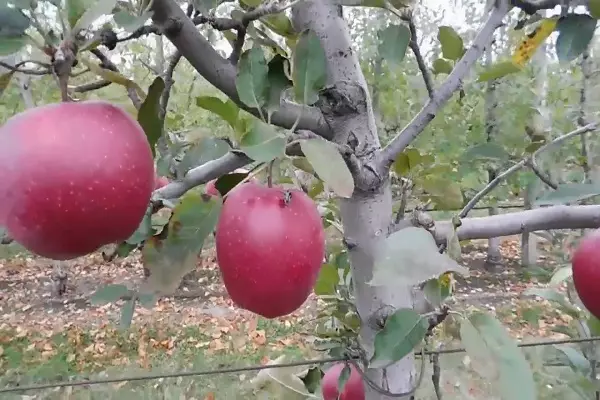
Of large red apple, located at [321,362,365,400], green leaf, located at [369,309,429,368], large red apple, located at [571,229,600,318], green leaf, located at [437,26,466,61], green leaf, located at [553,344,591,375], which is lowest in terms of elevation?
green leaf, located at [553,344,591,375]

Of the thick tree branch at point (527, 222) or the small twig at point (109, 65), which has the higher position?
the small twig at point (109, 65)

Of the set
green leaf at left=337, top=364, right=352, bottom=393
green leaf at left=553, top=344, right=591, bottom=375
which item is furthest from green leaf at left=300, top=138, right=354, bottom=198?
green leaf at left=553, top=344, right=591, bottom=375

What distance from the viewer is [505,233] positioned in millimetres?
535

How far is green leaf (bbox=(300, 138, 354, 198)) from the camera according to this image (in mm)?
337

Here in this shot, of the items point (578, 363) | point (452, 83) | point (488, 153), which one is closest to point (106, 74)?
point (452, 83)

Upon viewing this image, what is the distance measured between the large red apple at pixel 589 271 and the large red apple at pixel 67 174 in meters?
0.40

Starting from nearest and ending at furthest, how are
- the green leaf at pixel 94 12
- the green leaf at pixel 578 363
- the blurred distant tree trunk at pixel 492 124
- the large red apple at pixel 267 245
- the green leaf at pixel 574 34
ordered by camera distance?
1. the green leaf at pixel 94 12
2. the large red apple at pixel 267 245
3. the green leaf at pixel 574 34
4. the green leaf at pixel 578 363
5. the blurred distant tree trunk at pixel 492 124

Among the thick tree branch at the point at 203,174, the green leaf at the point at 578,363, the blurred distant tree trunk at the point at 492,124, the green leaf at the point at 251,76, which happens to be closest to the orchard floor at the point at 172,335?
the blurred distant tree trunk at the point at 492,124

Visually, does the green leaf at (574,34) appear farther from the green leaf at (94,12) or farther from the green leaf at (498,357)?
the green leaf at (94,12)

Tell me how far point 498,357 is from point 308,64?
236 millimetres

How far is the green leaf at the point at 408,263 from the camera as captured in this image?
33 centimetres

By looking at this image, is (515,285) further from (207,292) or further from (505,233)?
(505,233)

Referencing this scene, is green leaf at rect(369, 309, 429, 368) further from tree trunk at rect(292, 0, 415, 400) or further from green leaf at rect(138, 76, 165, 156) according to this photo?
green leaf at rect(138, 76, 165, 156)

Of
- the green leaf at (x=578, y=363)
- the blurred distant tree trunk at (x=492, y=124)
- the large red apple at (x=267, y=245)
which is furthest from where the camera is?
the blurred distant tree trunk at (x=492, y=124)
